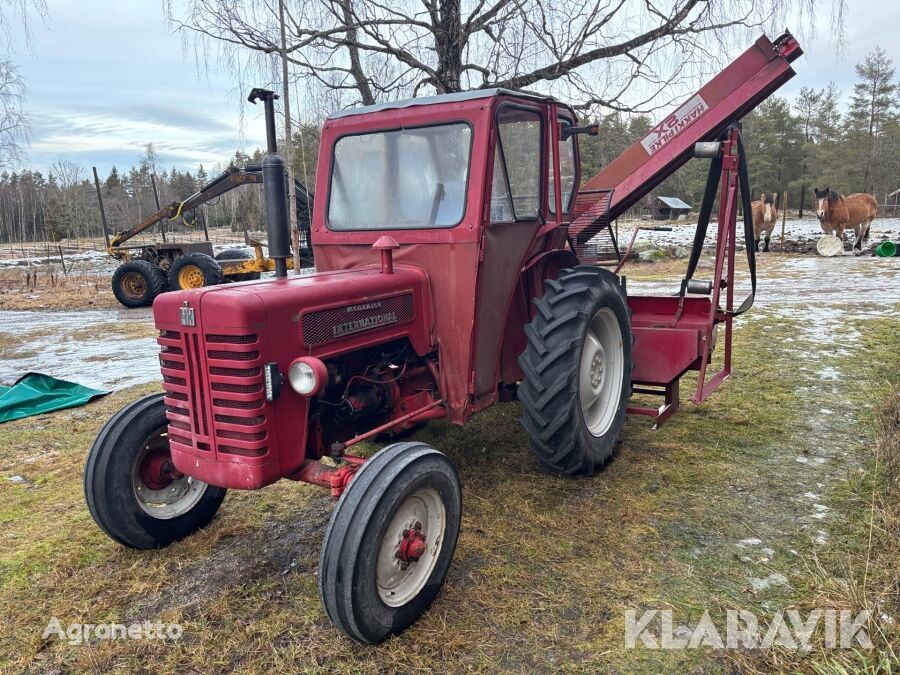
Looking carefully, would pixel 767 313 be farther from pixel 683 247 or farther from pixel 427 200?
pixel 683 247

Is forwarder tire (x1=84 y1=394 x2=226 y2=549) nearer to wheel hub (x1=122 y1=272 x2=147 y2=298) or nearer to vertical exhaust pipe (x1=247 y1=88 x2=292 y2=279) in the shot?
vertical exhaust pipe (x1=247 y1=88 x2=292 y2=279)

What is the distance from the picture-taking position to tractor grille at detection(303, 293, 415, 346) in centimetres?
281

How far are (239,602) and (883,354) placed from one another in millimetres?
6665

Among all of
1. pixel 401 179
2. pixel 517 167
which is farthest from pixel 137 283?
pixel 517 167

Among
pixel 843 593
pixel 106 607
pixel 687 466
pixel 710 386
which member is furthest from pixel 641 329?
pixel 106 607

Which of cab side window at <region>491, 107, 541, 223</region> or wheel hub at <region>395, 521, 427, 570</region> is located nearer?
wheel hub at <region>395, 521, 427, 570</region>

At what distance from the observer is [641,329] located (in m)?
4.53

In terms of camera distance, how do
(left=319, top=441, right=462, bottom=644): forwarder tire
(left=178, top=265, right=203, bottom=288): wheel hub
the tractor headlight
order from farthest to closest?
(left=178, top=265, right=203, bottom=288): wheel hub → the tractor headlight → (left=319, top=441, right=462, bottom=644): forwarder tire

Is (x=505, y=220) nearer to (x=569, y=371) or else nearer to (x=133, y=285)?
(x=569, y=371)

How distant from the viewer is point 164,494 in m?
3.28

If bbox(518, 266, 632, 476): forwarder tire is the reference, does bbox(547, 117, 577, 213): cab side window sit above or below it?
above

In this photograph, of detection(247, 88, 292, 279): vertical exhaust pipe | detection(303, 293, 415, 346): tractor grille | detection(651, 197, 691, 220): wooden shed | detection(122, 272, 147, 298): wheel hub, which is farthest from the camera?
detection(651, 197, 691, 220): wooden shed

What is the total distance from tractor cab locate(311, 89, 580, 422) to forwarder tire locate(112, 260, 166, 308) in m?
11.6

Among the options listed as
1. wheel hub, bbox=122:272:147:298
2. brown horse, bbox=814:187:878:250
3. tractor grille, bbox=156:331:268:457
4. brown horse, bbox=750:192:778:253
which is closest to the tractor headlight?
tractor grille, bbox=156:331:268:457
